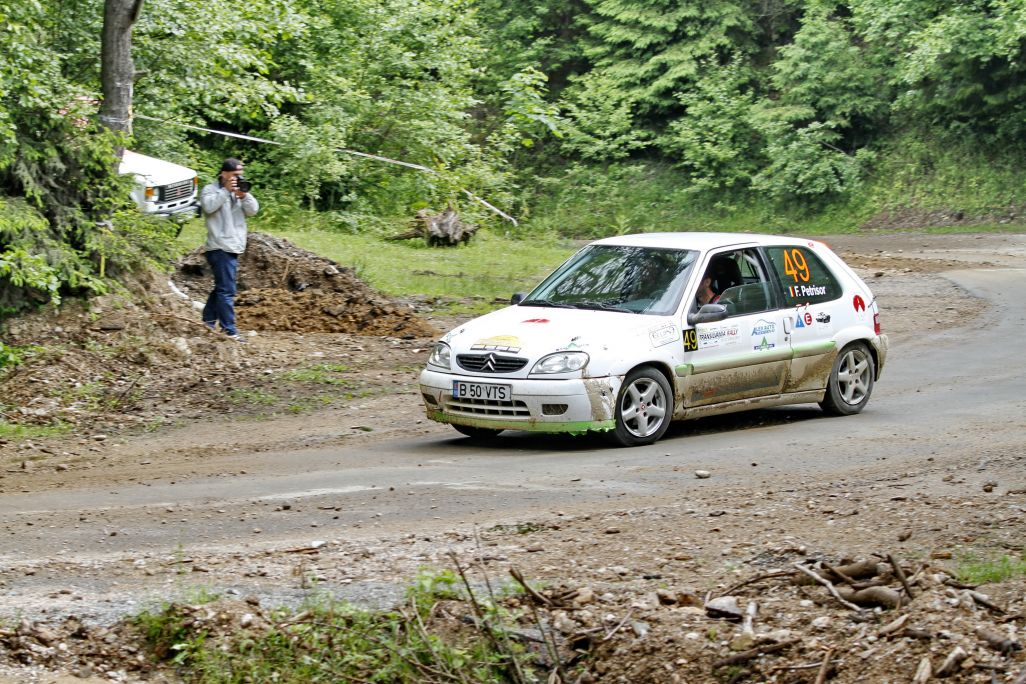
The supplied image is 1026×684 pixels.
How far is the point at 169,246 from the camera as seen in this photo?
1534 centimetres

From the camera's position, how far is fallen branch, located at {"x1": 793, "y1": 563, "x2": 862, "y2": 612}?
6281 mm

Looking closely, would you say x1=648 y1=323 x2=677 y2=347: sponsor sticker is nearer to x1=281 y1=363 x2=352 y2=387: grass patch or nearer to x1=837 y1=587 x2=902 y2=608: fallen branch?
x1=281 y1=363 x2=352 y2=387: grass patch

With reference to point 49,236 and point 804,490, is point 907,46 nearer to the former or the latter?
point 49,236

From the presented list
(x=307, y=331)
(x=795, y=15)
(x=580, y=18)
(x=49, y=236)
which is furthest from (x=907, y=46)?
(x=49, y=236)

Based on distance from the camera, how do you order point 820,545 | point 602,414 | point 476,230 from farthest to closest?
point 476,230
point 602,414
point 820,545

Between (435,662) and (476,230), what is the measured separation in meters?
23.0

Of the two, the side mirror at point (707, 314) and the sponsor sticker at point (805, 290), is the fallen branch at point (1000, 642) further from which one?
the sponsor sticker at point (805, 290)

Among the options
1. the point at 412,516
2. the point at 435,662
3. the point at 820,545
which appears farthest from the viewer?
the point at 412,516

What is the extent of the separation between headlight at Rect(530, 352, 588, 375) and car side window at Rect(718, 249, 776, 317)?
165 cm

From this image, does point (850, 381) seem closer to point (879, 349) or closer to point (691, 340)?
point (879, 349)

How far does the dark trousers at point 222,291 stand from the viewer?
14.9 m

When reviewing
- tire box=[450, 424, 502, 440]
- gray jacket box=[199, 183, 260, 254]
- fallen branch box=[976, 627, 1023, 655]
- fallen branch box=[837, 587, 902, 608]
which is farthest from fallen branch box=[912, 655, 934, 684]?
gray jacket box=[199, 183, 260, 254]

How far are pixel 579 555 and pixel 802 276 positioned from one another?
18.7ft

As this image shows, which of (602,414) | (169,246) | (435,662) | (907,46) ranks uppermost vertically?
(907,46)
